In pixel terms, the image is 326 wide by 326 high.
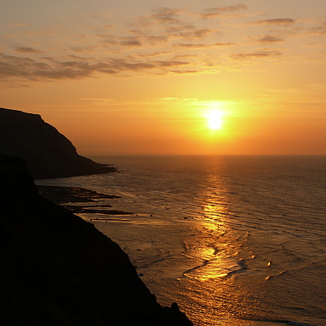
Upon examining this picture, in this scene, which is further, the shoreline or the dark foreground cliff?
the shoreline

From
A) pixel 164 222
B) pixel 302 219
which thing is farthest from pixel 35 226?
pixel 302 219

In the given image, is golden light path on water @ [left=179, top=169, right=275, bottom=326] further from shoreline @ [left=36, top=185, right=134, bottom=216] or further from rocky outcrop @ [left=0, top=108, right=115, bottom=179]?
rocky outcrop @ [left=0, top=108, right=115, bottom=179]

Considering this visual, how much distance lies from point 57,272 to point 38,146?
503 feet

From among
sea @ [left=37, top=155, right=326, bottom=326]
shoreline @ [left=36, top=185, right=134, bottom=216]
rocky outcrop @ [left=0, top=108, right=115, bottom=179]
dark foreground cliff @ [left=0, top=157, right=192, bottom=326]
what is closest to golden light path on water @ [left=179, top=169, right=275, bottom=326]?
sea @ [left=37, top=155, right=326, bottom=326]

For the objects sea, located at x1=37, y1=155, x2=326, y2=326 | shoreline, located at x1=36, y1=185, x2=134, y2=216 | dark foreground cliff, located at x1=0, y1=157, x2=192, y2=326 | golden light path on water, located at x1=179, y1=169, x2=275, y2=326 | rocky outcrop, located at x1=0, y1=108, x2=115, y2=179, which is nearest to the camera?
dark foreground cliff, located at x1=0, y1=157, x2=192, y2=326

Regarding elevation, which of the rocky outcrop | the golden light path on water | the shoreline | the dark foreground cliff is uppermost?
the rocky outcrop

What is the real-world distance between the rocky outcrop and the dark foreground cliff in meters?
130

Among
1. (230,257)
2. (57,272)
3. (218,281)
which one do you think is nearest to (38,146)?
(230,257)

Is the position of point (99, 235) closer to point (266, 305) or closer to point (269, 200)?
point (266, 305)

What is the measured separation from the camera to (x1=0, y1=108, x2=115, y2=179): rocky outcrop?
6014 inches

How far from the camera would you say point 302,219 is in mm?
65188

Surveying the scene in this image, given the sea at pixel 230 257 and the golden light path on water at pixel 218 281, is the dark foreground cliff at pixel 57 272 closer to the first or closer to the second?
the golden light path on water at pixel 218 281

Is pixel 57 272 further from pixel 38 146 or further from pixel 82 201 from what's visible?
pixel 38 146

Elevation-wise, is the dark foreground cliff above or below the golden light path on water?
above
